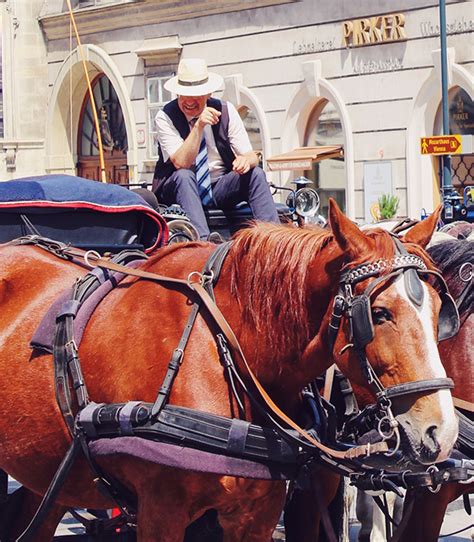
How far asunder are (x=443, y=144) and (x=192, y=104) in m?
10.1

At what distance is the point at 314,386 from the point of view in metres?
4.73

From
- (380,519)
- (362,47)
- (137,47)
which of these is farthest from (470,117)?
(380,519)

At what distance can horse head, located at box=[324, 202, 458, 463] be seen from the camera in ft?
12.8

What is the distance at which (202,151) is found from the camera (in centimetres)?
623

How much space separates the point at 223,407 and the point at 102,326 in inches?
24.0

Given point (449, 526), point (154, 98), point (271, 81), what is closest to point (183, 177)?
point (449, 526)

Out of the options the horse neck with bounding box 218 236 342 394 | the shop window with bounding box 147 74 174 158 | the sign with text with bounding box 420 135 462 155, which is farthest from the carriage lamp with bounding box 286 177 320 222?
the shop window with bounding box 147 74 174 158

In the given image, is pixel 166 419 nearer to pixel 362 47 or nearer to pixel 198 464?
pixel 198 464

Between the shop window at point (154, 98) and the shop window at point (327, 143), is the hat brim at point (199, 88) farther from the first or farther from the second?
the shop window at point (154, 98)

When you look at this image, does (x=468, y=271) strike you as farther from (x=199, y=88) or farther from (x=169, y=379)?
(x=169, y=379)

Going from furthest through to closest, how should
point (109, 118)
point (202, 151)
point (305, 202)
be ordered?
point (109, 118), point (305, 202), point (202, 151)

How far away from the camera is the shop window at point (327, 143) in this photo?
20.5 metres

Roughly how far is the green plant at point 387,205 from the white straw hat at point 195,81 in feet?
40.8

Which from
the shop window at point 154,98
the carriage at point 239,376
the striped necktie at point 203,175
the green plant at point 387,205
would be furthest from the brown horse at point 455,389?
the shop window at point 154,98
